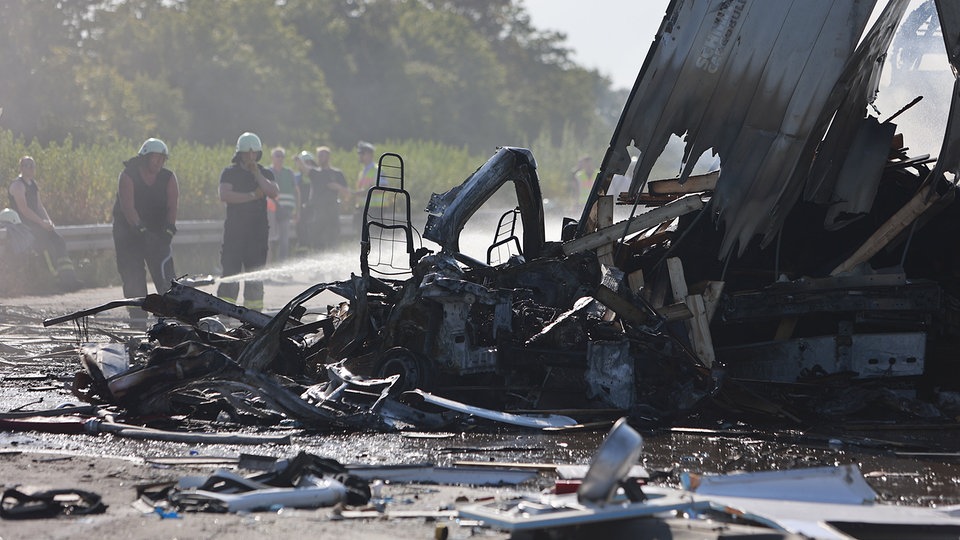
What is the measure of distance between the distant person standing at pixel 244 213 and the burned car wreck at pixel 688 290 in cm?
621

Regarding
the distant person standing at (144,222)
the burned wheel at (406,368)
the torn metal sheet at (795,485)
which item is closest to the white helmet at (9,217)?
the distant person standing at (144,222)

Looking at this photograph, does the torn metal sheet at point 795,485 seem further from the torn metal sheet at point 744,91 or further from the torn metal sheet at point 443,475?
the torn metal sheet at point 744,91

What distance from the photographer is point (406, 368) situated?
7.86 meters

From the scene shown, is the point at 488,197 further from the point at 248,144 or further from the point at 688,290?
the point at 248,144

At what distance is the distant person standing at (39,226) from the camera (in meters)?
16.6

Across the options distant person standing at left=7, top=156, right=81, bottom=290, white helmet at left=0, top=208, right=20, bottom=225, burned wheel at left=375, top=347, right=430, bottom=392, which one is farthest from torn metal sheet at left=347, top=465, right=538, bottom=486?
distant person standing at left=7, top=156, right=81, bottom=290

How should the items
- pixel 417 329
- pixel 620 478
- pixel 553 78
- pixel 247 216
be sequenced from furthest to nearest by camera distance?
1. pixel 553 78
2. pixel 247 216
3. pixel 417 329
4. pixel 620 478

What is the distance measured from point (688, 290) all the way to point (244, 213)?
25.6 feet

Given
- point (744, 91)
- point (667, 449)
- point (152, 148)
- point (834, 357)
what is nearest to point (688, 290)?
point (834, 357)

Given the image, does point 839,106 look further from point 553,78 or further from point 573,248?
point 553,78

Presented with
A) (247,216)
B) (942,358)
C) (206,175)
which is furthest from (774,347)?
(206,175)

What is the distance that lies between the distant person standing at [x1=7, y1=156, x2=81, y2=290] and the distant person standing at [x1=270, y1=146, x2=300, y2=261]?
4.30 metres

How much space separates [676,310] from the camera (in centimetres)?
851

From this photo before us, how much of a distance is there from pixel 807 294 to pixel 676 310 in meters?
0.89
